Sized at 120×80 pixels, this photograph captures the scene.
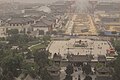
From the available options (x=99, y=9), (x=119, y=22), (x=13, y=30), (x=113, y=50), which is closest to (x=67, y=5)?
(x=99, y=9)

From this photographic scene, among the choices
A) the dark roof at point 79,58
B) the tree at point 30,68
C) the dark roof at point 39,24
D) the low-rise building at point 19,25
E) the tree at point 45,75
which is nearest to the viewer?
the tree at point 45,75

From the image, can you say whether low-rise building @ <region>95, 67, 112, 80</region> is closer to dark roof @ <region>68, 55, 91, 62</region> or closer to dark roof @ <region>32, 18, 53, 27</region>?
dark roof @ <region>68, 55, 91, 62</region>

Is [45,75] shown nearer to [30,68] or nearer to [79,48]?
[30,68]

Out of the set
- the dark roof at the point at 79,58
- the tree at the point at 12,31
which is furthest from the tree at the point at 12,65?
the tree at the point at 12,31

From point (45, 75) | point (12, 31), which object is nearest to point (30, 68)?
point (45, 75)

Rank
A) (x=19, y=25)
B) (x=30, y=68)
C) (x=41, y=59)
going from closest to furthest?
(x=30, y=68) → (x=41, y=59) → (x=19, y=25)

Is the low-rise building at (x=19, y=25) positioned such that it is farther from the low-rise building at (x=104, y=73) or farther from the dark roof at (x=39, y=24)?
the low-rise building at (x=104, y=73)

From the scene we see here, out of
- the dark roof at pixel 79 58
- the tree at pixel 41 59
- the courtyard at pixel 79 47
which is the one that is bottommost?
the courtyard at pixel 79 47

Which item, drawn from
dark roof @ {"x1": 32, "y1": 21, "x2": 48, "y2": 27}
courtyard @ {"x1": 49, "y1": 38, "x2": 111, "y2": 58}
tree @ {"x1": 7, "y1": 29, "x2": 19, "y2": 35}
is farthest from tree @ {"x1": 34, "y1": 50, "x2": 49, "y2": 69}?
dark roof @ {"x1": 32, "y1": 21, "x2": 48, "y2": 27}
